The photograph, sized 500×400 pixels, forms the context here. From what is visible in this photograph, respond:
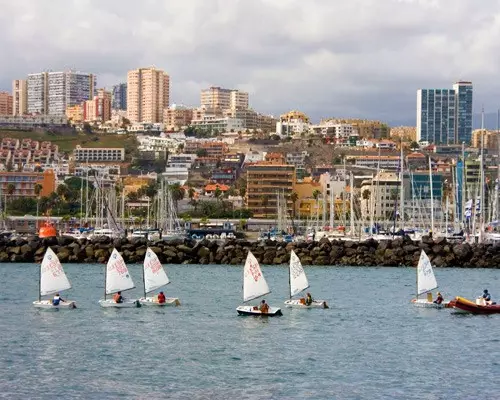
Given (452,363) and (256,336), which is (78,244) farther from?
(452,363)

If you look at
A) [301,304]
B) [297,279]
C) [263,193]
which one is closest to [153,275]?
[297,279]

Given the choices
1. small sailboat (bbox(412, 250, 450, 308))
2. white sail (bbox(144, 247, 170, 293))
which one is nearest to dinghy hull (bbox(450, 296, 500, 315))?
small sailboat (bbox(412, 250, 450, 308))

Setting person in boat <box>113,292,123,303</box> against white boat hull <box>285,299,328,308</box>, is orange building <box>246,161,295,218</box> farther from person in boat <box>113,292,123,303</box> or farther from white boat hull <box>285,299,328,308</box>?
person in boat <box>113,292,123,303</box>

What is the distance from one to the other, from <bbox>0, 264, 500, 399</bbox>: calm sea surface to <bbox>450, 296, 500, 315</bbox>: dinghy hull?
0.56m

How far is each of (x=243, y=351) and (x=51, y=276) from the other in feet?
50.7

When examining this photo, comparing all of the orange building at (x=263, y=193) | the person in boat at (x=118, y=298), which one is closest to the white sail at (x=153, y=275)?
the person in boat at (x=118, y=298)

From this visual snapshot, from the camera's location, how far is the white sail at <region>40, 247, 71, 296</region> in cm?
5566

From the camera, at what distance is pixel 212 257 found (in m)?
92.4

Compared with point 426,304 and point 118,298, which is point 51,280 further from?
point 426,304

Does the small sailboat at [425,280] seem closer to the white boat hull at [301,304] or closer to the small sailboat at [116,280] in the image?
the white boat hull at [301,304]

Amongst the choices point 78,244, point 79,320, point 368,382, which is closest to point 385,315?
point 79,320

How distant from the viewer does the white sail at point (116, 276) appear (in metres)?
56.2

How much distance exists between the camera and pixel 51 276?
56.0 m

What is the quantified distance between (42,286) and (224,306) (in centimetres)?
897
